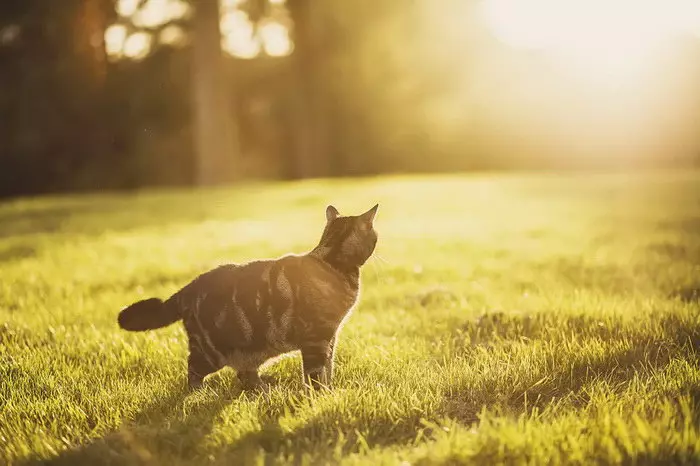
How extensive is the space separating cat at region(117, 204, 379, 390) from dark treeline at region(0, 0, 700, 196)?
18.0m

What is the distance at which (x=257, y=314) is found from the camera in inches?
172

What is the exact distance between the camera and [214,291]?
14.5ft

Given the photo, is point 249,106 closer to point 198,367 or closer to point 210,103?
point 210,103

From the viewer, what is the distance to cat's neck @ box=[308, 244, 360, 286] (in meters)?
4.66

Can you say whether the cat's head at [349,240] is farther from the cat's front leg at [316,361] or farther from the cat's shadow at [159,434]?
the cat's shadow at [159,434]

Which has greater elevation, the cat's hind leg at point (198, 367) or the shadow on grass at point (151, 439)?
the cat's hind leg at point (198, 367)

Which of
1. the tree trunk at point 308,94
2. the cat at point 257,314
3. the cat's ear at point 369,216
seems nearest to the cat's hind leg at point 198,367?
the cat at point 257,314

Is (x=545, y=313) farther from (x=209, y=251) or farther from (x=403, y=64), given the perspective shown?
(x=403, y=64)

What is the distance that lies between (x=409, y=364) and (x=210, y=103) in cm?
1866

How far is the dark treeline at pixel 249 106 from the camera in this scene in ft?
75.3

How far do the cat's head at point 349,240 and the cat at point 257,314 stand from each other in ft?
0.30

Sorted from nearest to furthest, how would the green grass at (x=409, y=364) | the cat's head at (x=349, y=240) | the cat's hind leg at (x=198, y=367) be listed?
1. the green grass at (x=409, y=364)
2. the cat's hind leg at (x=198, y=367)
3. the cat's head at (x=349, y=240)

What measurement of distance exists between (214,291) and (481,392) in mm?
1716

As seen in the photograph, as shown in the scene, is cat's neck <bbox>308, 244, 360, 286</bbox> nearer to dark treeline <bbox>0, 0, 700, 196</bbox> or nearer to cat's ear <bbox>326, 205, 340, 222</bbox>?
cat's ear <bbox>326, 205, 340, 222</bbox>
